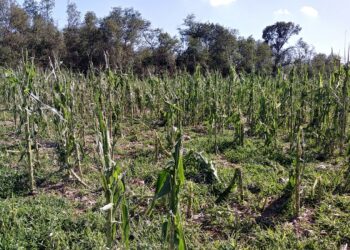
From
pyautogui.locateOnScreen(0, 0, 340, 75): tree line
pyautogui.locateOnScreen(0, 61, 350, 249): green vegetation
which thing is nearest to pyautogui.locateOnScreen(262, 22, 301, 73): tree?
pyautogui.locateOnScreen(0, 0, 340, 75): tree line

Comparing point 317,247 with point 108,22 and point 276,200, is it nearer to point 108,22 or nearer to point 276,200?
point 276,200

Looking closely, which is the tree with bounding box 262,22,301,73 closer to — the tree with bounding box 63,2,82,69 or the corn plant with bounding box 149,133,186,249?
the tree with bounding box 63,2,82,69

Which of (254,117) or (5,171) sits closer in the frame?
(5,171)

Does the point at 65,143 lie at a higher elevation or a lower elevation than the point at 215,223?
higher

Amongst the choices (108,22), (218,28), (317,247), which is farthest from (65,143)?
(218,28)

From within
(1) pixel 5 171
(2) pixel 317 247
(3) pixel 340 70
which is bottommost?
(2) pixel 317 247

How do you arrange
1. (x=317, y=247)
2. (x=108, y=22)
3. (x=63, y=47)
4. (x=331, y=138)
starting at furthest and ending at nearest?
(x=108, y=22), (x=63, y=47), (x=331, y=138), (x=317, y=247)

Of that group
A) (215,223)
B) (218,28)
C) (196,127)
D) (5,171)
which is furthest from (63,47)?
(215,223)

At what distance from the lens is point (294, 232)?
10.5 ft

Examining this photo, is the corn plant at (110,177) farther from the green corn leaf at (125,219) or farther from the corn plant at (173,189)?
the corn plant at (173,189)

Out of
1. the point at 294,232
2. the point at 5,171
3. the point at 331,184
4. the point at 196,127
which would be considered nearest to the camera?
the point at 294,232

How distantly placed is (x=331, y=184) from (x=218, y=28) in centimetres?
3666

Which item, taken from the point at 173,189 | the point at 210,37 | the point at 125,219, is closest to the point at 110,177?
the point at 125,219

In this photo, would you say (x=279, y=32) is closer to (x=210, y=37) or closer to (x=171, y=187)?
(x=210, y=37)
